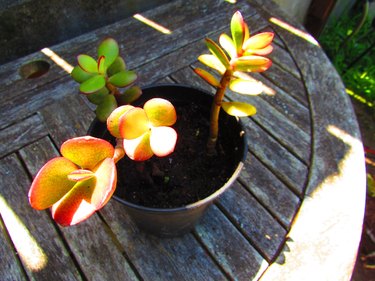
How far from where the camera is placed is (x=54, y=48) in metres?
1.13

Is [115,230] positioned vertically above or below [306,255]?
below

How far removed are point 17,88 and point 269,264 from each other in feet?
2.97

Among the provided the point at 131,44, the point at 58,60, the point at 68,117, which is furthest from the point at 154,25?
the point at 68,117

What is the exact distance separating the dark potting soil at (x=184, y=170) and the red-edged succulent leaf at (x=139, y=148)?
0.63 ft

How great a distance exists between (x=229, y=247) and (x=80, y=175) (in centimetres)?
45

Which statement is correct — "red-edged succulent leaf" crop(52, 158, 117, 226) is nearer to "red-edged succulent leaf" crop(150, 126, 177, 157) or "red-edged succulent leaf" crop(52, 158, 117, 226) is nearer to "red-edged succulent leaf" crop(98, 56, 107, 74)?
"red-edged succulent leaf" crop(150, 126, 177, 157)

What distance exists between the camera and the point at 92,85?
0.58 meters

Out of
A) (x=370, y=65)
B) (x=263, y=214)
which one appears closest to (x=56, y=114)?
(x=263, y=214)

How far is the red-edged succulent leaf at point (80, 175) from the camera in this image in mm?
455

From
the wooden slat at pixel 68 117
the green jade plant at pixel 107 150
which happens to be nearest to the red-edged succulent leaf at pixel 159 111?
the green jade plant at pixel 107 150

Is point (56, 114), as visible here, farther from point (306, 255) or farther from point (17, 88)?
point (306, 255)

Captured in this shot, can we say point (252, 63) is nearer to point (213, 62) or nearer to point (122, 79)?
point (213, 62)

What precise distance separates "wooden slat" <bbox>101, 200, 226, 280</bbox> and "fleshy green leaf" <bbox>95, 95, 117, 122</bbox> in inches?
12.4

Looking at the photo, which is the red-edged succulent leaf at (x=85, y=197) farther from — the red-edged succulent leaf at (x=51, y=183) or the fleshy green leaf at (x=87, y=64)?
the fleshy green leaf at (x=87, y=64)
